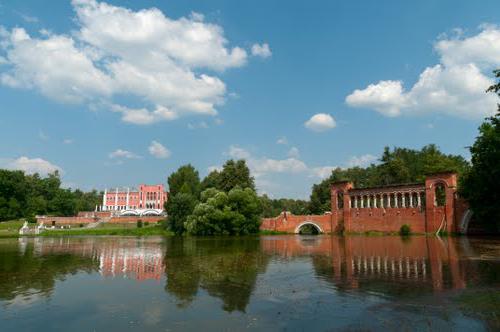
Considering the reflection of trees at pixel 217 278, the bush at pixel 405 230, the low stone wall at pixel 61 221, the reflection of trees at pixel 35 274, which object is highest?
the low stone wall at pixel 61 221

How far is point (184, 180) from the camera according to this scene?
83.5 metres

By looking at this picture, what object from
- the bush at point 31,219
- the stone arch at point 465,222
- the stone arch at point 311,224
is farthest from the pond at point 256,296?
the bush at point 31,219

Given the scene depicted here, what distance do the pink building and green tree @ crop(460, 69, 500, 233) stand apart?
317 feet

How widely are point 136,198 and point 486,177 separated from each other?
10854cm

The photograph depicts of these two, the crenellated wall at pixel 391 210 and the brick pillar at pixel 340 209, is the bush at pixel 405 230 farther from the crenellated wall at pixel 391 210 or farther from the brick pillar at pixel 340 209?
the brick pillar at pixel 340 209

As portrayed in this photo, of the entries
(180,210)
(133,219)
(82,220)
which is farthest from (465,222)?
(82,220)

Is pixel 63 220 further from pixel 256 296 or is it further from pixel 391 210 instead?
pixel 256 296

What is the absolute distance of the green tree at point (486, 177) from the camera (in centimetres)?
3594

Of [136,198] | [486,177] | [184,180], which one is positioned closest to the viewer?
[486,177]

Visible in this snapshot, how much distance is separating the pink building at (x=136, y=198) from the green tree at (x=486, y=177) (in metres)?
96.7

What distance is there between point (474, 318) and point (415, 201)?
4961cm

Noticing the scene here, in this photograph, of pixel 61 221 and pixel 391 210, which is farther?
pixel 61 221

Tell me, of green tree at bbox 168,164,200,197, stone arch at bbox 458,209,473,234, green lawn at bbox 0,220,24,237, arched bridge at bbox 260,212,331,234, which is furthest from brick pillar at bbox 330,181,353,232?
green lawn at bbox 0,220,24,237

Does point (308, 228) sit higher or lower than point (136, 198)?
A: lower
